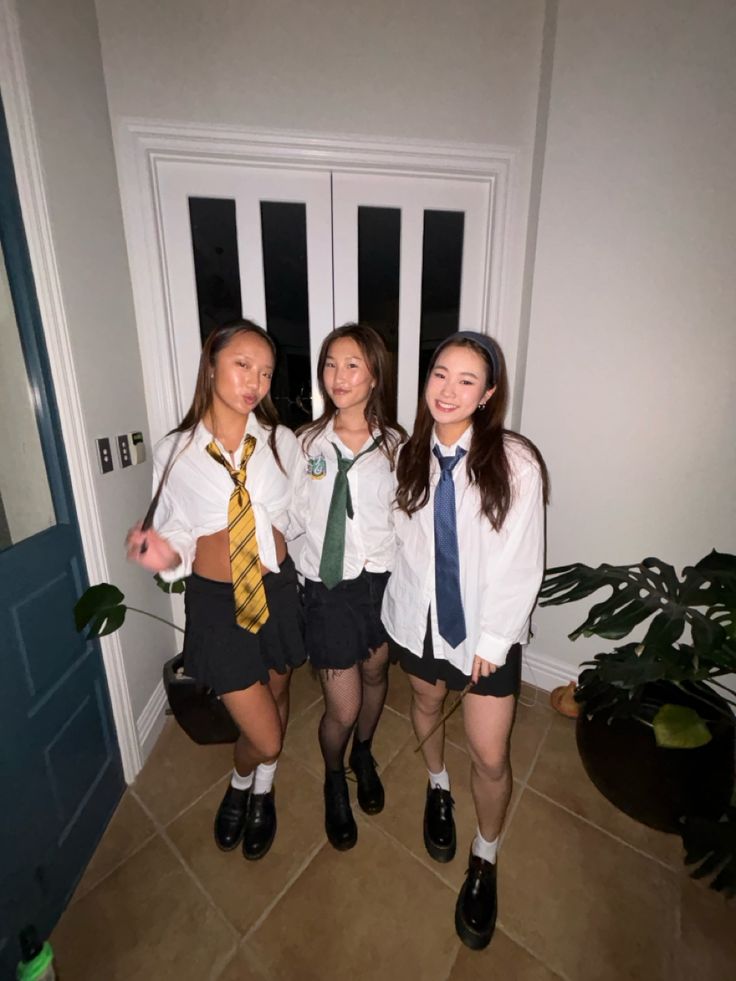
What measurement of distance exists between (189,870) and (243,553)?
1.19 meters

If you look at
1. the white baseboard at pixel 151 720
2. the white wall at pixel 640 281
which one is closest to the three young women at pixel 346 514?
the white baseboard at pixel 151 720

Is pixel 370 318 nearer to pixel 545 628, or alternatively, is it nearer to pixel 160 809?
pixel 545 628

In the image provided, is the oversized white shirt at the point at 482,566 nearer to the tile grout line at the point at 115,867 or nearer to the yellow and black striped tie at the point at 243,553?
the yellow and black striped tie at the point at 243,553

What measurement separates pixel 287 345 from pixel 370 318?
0.48m

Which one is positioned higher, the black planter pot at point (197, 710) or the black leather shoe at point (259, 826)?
the black planter pot at point (197, 710)

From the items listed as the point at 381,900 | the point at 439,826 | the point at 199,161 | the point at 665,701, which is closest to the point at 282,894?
the point at 381,900

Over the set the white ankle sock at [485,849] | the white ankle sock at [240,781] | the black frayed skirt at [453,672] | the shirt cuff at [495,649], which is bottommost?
the white ankle sock at [240,781]

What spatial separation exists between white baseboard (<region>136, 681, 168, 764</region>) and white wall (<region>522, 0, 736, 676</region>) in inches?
89.6

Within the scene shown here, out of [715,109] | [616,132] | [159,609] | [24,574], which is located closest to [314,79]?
[616,132]

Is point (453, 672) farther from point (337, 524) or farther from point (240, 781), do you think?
point (240, 781)

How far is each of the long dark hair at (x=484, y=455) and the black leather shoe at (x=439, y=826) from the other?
3.83 feet

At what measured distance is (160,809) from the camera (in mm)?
1601

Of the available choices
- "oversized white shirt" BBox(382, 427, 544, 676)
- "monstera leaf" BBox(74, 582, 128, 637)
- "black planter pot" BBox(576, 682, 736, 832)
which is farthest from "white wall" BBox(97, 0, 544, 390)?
"black planter pot" BBox(576, 682, 736, 832)

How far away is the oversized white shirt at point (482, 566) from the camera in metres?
1.09
